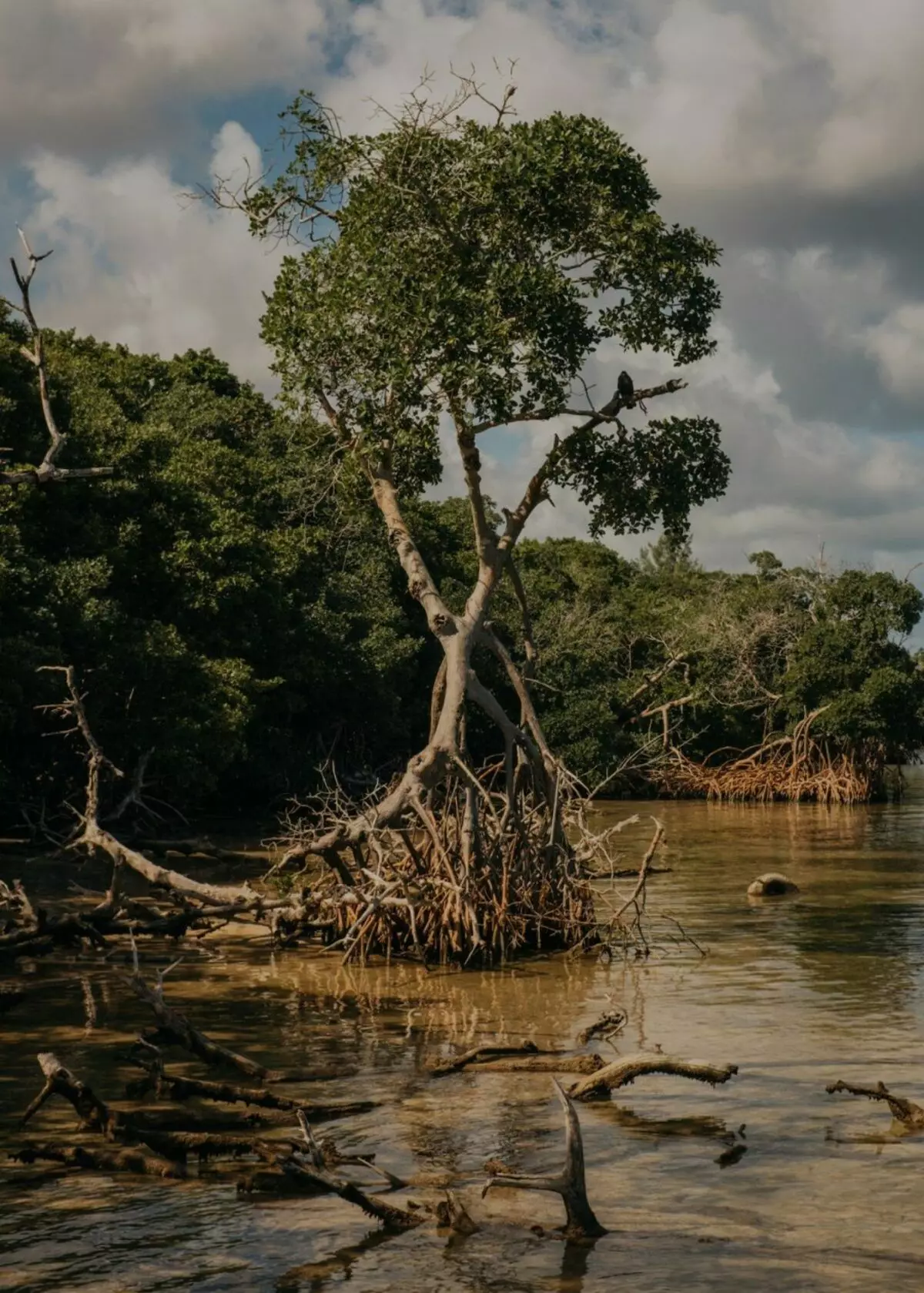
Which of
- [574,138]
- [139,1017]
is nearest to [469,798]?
[139,1017]

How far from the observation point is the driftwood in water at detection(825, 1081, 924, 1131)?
29.8 feet

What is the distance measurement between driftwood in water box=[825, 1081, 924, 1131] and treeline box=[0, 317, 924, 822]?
20.7 ft

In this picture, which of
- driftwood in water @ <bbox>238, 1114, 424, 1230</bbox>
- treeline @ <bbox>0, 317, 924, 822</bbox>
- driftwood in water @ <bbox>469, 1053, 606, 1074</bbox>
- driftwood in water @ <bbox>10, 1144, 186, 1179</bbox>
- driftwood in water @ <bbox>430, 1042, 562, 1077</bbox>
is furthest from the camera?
treeline @ <bbox>0, 317, 924, 822</bbox>

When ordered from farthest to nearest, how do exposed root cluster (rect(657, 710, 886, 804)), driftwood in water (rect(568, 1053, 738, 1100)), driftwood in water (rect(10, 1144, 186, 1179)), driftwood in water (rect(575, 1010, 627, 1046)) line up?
exposed root cluster (rect(657, 710, 886, 804)) → driftwood in water (rect(575, 1010, 627, 1046)) → driftwood in water (rect(568, 1053, 738, 1100)) → driftwood in water (rect(10, 1144, 186, 1179))

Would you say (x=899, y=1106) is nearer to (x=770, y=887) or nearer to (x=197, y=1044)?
(x=197, y=1044)

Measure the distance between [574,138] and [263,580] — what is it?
13.1m

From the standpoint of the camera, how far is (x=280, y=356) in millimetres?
15695

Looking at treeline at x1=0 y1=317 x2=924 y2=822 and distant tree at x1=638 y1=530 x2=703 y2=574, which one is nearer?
treeline at x1=0 y1=317 x2=924 y2=822

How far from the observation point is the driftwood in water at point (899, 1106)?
907 cm

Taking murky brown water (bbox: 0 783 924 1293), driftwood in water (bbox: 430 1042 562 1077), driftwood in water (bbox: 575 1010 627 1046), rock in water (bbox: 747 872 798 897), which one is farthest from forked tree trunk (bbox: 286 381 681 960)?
rock in water (bbox: 747 872 798 897)

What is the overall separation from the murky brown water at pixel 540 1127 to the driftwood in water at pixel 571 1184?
126mm

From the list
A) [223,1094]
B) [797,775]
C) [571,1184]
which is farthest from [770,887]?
[797,775]

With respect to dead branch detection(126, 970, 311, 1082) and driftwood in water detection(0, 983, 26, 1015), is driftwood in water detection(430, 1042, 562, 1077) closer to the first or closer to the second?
dead branch detection(126, 970, 311, 1082)

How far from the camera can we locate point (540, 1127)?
9164 mm
